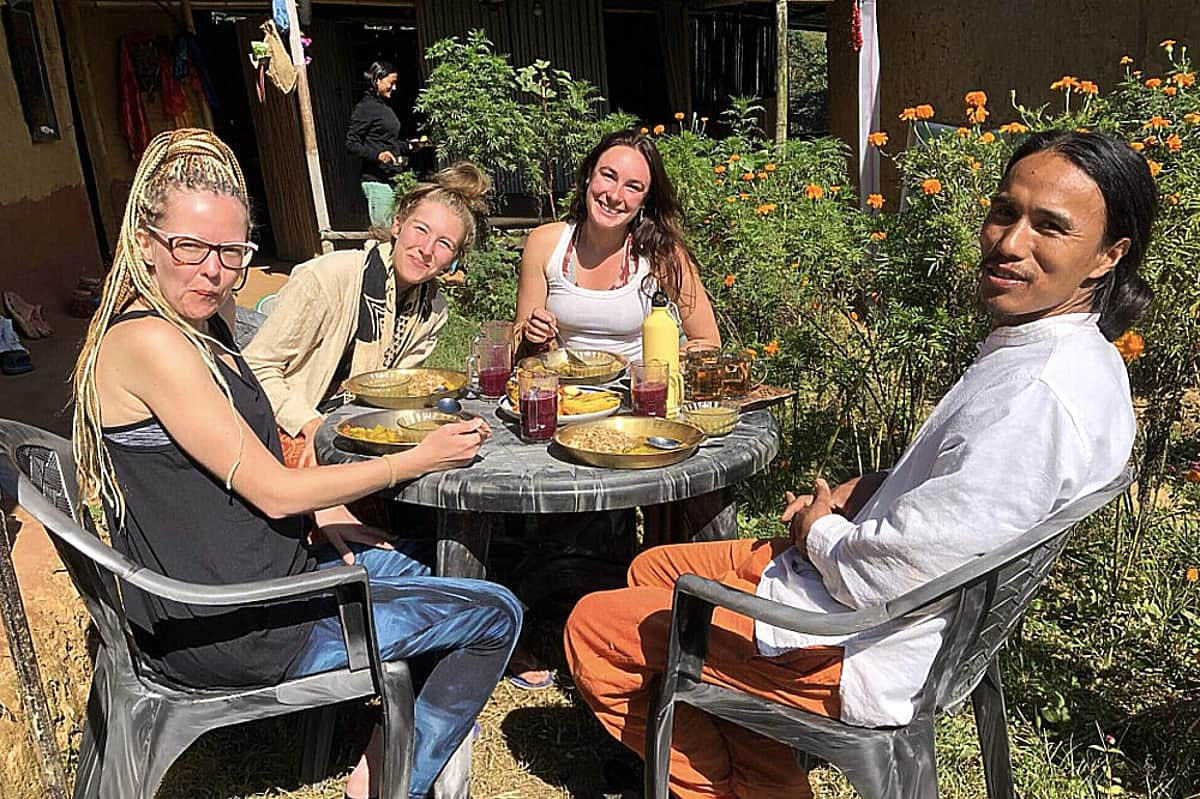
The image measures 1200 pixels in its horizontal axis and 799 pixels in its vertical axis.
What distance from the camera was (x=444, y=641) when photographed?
1980 millimetres

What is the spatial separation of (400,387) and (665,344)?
0.82 m

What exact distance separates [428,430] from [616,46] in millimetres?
10071

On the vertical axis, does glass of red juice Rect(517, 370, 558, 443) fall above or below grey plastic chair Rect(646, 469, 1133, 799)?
above

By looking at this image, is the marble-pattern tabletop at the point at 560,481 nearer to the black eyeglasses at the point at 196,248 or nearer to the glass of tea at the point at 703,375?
the glass of tea at the point at 703,375

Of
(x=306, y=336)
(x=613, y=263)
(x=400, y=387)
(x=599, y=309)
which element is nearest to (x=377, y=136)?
(x=613, y=263)

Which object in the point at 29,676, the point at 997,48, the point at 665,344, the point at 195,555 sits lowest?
the point at 29,676

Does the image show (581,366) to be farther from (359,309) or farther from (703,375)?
(359,309)

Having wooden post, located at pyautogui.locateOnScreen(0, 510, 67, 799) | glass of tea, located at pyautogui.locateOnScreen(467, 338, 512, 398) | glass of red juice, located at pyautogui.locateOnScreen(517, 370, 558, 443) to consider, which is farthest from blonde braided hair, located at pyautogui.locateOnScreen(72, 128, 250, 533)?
glass of tea, located at pyautogui.locateOnScreen(467, 338, 512, 398)

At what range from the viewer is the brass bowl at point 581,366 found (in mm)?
2711

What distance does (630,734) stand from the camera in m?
2.02

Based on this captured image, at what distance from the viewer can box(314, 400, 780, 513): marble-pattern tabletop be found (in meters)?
2.02

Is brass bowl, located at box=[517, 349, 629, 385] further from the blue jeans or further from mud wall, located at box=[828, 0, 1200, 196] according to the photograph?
mud wall, located at box=[828, 0, 1200, 196]

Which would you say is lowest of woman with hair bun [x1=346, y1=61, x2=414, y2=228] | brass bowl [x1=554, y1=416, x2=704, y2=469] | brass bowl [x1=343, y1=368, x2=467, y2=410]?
brass bowl [x1=554, y1=416, x2=704, y2=469]

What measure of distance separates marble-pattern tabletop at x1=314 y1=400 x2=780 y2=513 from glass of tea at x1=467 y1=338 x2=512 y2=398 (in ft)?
1.44
